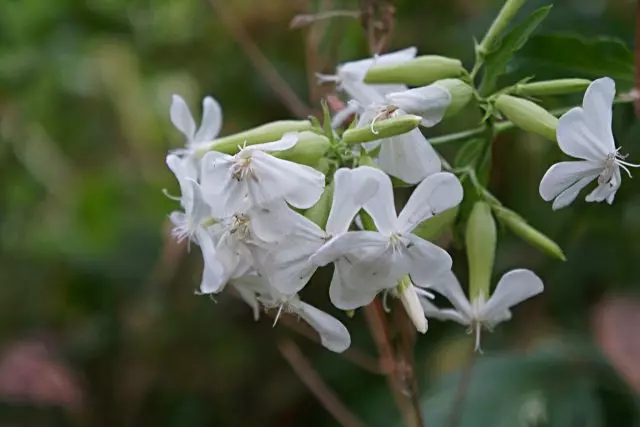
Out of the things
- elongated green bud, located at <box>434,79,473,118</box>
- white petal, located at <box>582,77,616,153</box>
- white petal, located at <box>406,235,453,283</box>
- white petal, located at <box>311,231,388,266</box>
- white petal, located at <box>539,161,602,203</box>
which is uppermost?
white petal, located at <box>582,77,616,153</box>

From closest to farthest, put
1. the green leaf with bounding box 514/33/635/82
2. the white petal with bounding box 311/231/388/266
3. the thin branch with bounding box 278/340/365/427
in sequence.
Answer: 1. the white petal with bounding box 311/231/388/266
2. the green leaf with bounding box 514/33/635/82
3. the thin branch with bounding box 278/340/365/427

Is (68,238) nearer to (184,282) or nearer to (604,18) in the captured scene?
(184,282)

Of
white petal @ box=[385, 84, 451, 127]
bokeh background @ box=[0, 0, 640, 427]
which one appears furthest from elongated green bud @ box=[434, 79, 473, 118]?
bokeh background @ box=[0, 0, 640, 427]

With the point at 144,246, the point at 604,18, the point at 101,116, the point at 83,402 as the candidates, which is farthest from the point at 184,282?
the point at 604,18

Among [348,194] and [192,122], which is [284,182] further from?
[192,122]

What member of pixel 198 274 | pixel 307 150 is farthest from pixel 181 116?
pixel 198 274

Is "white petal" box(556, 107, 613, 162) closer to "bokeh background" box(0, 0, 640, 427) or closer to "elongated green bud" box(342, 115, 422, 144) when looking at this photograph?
"elongated green bud" box(342, 115, 422, 144)

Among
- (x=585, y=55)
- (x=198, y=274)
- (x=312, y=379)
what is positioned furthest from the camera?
(x=198, y=274)
